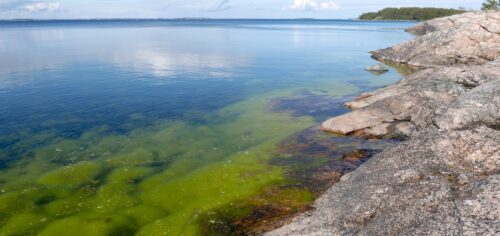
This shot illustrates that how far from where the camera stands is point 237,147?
37.9 meters

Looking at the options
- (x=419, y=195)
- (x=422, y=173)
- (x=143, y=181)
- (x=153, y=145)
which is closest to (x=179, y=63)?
(x=153, y=145)

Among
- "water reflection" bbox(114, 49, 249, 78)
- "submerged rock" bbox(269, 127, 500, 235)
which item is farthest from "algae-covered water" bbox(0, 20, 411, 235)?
"submerged rock" bbox(269, 127, 500, 235)

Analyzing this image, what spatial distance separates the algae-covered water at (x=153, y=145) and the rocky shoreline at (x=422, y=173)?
13.4 feet

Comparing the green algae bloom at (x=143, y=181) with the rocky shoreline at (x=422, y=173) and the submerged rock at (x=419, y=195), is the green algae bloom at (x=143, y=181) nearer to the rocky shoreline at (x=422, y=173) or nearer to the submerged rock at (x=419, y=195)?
the submerged rock at (x=419, y=195)

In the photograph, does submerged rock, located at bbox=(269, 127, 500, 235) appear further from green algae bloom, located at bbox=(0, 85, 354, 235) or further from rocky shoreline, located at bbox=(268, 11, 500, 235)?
green algae bloom, located at bbox=(0, 85, 354, 235)

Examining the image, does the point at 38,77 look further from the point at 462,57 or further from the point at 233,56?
the point at 462,57

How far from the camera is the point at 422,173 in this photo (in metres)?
24.0

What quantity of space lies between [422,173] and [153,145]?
24.3 m

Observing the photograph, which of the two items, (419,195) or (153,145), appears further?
(153,145)

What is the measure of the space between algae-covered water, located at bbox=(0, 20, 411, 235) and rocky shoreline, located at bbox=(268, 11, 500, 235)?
4.08 meters

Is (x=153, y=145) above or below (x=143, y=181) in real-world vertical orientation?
above

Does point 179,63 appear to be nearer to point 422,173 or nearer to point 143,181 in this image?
point 143,181

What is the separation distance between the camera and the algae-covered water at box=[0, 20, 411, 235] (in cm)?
2566

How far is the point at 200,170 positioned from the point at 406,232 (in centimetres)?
1773
